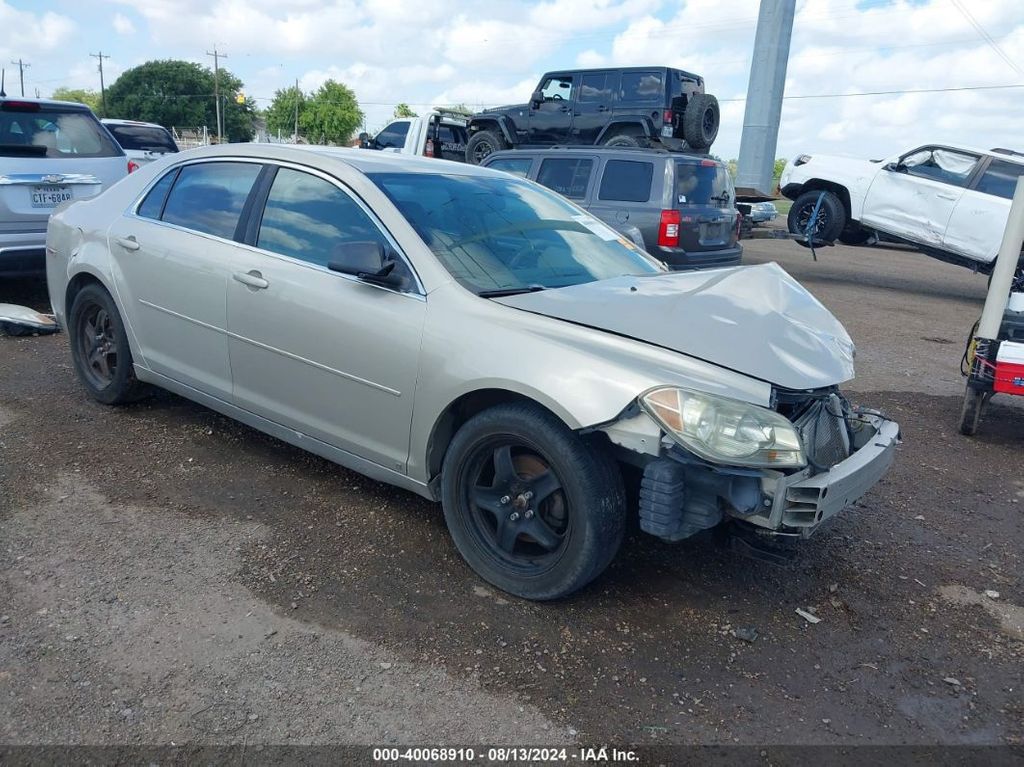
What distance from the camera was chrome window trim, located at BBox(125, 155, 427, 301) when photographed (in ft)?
11.7

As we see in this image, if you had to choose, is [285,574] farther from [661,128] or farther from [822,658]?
[661,128]

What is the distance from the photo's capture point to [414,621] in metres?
3.14

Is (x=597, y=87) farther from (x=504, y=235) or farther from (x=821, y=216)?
(x=504, y=235)

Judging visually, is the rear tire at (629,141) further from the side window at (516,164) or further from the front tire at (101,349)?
the front tire at (101,349)

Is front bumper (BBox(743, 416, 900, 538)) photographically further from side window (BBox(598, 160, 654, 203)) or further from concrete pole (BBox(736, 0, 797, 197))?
concrete pole (BBox(736, 0, 797, 197))

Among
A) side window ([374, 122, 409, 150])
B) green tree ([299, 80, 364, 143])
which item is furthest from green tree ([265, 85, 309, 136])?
side window ([374, 122, 409, 150])

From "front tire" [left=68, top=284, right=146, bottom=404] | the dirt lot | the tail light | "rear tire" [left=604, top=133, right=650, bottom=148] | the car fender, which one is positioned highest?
the car fender

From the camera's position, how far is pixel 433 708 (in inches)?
105

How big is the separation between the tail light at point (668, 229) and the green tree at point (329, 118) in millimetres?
81532

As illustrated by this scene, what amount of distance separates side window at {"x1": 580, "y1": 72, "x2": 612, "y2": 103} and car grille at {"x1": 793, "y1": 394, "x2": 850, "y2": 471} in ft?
41.7

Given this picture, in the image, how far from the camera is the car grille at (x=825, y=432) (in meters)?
3.12

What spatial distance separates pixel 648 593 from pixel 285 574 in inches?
58.3

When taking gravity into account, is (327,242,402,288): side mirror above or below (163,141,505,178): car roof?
below

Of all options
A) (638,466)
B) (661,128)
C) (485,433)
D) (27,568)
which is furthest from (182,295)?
(661,128)
